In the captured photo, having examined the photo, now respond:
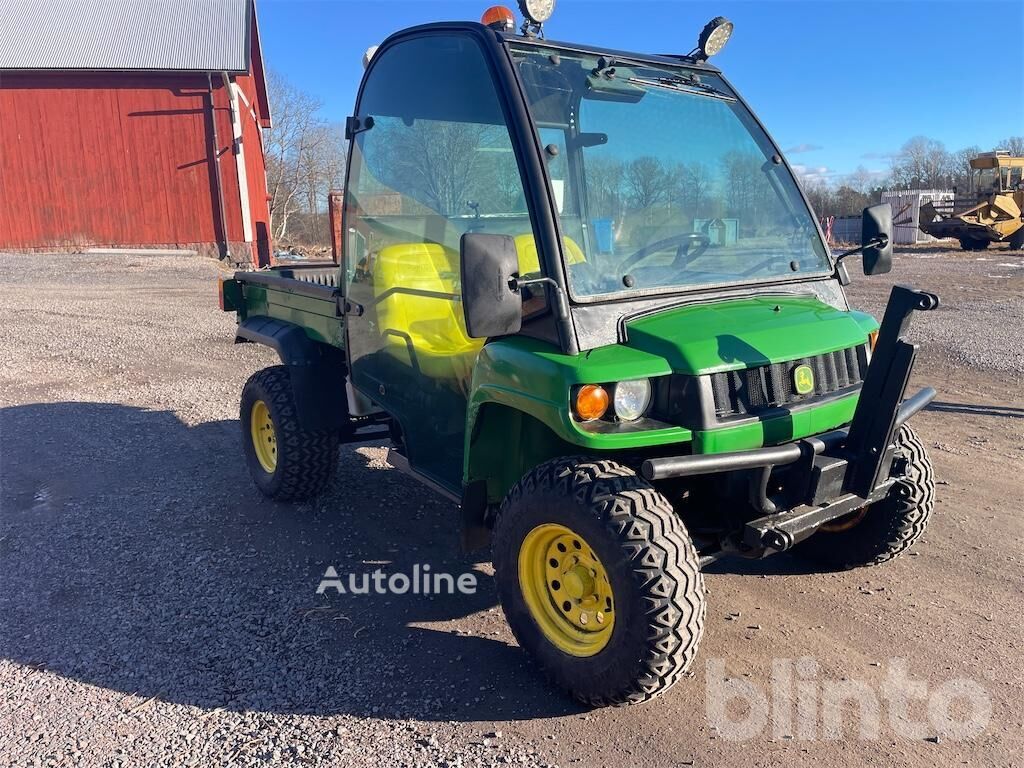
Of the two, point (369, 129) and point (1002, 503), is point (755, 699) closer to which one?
point (1002, 503)

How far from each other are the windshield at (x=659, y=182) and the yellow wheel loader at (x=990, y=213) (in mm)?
26677

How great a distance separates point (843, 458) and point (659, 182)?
4.36ft

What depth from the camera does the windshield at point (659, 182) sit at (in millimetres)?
3008

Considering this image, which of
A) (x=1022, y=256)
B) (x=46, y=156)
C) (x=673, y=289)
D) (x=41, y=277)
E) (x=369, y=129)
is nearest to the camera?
(x=673, y=289)

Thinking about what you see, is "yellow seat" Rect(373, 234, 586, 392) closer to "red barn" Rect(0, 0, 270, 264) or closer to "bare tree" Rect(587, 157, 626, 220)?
"bare tree" Rect(587, 157, 626, 220)

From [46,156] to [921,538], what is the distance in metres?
21.6

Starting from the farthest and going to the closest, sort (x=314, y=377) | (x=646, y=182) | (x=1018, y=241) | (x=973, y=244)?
1. (x=973, y=244)
2. (x=1018, y=241)
3. (x=314, y=377)
4. (x=646, y=182)

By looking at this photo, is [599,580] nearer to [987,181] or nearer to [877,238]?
[877,238]

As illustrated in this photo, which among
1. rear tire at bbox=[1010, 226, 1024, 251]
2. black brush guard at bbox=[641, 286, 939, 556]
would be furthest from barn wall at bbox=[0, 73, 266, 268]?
rear tire at bbox=[1010, 226, 1024, 251]

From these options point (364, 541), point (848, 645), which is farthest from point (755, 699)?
point (364, 541)

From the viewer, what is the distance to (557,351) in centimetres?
278

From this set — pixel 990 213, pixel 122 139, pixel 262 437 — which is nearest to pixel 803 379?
pixel 262 437

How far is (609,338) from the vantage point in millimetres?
2834

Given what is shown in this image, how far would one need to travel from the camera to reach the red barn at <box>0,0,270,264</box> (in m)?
19.5
